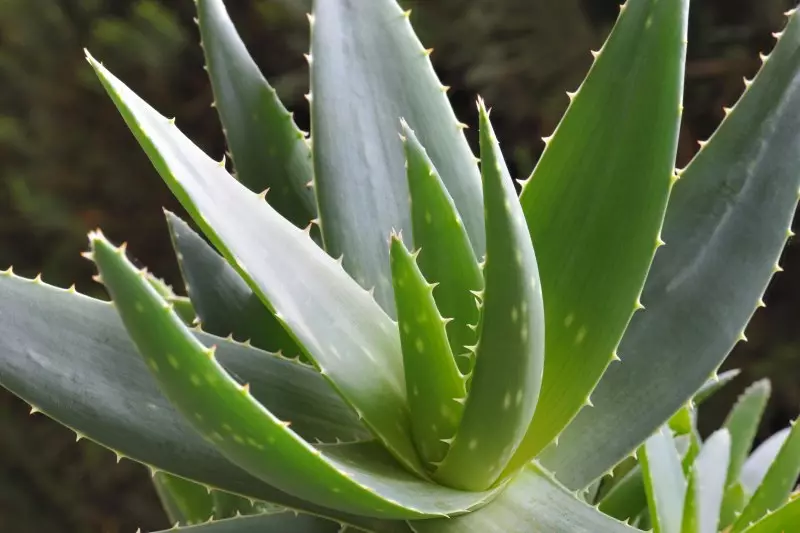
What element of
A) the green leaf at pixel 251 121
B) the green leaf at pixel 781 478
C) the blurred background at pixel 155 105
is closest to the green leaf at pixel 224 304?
the green leaf at pixel 251 121

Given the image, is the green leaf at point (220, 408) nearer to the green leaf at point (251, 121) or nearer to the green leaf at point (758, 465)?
the green leaf at point (251, 121)

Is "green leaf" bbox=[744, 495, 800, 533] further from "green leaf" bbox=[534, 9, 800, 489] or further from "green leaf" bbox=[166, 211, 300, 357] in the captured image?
"green leaf" bbox=[166, 211, 300, 357]

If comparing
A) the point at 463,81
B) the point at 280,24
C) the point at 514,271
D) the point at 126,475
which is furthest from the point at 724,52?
the point at 126,475

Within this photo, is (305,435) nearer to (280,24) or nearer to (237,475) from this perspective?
(237,475)

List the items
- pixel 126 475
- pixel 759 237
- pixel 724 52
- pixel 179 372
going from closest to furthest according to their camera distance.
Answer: pixel 179 372, pixel 759 237, pixel 724 52, pixel 126 475

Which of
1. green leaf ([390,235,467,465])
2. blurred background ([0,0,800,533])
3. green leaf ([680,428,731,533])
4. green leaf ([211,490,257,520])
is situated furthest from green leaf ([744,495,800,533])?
blurred background ([0,0,800,533])
